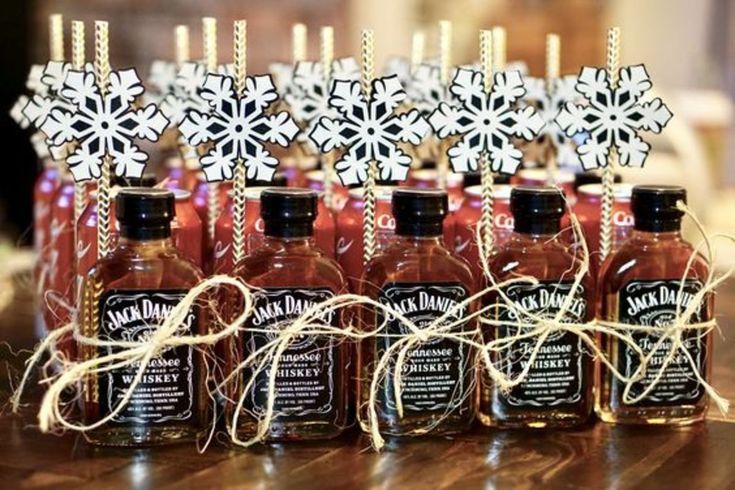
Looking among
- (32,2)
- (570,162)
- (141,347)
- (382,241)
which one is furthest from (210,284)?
(32,2)

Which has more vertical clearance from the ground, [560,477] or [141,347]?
[141,347]

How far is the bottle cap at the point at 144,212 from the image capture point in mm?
1319

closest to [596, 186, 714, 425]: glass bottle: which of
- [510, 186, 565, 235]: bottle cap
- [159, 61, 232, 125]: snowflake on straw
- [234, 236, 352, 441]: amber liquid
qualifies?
[510, 186, 565, 235]: bottle cap

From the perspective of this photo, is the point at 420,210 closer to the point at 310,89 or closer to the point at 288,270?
the point at 288,270

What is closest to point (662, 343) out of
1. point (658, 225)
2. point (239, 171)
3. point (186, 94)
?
point (658, 225)

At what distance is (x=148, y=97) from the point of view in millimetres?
2123

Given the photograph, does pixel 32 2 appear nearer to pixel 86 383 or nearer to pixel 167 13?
pixel 167 13

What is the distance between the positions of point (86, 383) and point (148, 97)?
877mm

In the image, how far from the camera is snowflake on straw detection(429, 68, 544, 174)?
147cm

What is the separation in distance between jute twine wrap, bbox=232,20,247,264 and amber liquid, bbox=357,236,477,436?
157mm

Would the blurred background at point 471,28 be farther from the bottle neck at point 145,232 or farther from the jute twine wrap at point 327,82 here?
the bottle neck at point 145,232

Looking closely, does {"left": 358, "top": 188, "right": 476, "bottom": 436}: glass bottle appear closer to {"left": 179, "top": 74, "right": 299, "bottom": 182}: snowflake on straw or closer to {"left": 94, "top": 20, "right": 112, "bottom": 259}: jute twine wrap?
{"left": 179, "top": 74, "right": 299, "bottom": 182}: snowflake on straw

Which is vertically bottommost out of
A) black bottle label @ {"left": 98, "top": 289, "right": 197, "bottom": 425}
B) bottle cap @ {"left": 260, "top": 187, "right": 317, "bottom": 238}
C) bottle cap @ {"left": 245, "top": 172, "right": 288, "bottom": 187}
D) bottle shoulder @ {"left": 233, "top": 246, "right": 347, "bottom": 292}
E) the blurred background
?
black bottle label @ {"left": 98, "top": 289, "right": 197, "bottom": 425}

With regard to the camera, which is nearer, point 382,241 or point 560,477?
point 560,477
